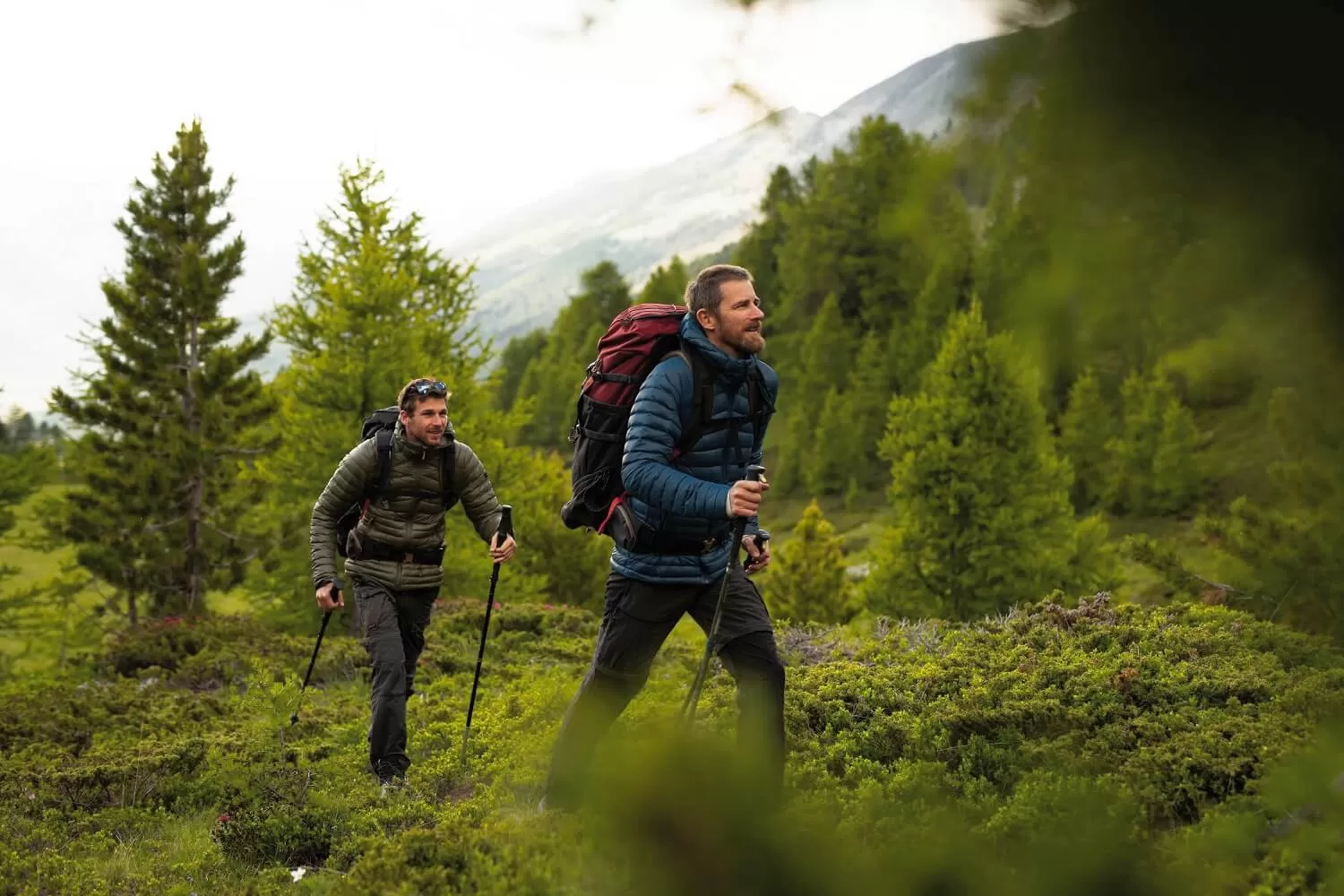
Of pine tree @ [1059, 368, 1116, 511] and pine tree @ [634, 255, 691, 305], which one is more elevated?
pine tree @ [634, 255, 691, 305]

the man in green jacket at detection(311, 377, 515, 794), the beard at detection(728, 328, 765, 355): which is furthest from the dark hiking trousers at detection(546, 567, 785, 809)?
the man in green jacket at detection(311, 377, 515, 794)

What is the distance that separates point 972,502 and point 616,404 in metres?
16.0

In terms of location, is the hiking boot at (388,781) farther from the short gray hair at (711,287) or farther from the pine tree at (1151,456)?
the pine tree at (1151,456)

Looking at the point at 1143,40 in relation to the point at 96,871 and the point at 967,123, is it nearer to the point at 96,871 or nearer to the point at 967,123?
the point at 967,123

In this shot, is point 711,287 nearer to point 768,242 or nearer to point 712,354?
point 712,354

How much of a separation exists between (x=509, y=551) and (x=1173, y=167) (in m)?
5.23

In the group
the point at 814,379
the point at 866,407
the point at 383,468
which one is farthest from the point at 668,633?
the point at 814,379

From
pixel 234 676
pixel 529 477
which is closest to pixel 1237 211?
pixel 234 676

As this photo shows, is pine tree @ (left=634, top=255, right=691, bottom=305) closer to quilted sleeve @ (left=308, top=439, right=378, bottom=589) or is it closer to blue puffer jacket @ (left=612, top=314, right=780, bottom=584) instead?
quilted sleeve @ (left=308, top=439, right=378, bottom=589)

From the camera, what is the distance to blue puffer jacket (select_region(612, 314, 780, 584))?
3797mm

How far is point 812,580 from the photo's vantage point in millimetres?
23078

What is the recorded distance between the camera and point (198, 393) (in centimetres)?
2578

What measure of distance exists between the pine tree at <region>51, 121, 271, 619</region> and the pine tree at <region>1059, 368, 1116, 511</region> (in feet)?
92.6

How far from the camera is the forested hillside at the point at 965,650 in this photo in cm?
134
